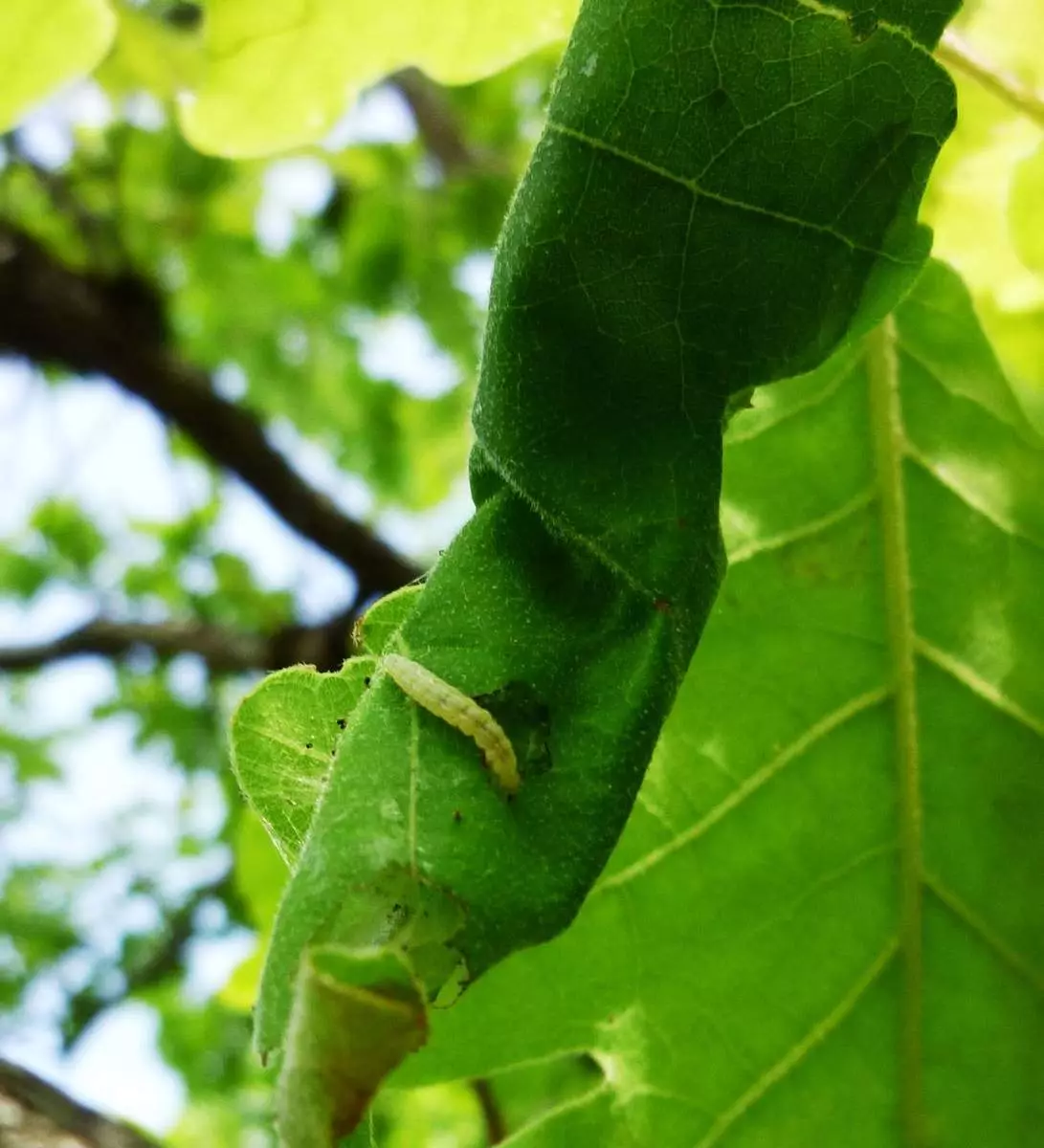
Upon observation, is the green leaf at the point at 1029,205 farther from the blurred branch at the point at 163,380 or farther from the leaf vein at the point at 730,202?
the blurred branch at the point at 163,380

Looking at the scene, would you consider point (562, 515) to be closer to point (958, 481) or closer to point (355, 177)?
point (958, 481)

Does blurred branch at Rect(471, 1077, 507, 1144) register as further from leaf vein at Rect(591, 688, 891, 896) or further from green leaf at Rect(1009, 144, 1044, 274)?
green leaf at Rect(1009, 144, 1044, 274)

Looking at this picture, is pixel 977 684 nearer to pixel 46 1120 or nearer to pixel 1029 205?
pixel 1029 205

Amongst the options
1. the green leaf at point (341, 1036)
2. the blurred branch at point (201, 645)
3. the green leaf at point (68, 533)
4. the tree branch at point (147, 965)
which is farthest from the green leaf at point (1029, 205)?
the green leaf at point (68, 533)

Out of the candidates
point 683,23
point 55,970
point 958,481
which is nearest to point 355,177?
point 958,481

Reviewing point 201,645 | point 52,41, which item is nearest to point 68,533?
point 201,645

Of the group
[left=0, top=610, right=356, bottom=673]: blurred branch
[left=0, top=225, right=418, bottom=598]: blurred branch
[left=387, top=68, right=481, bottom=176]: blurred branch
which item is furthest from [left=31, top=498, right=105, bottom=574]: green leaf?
[left=387, top=68, right=481, bottom=176]: blurred branch
